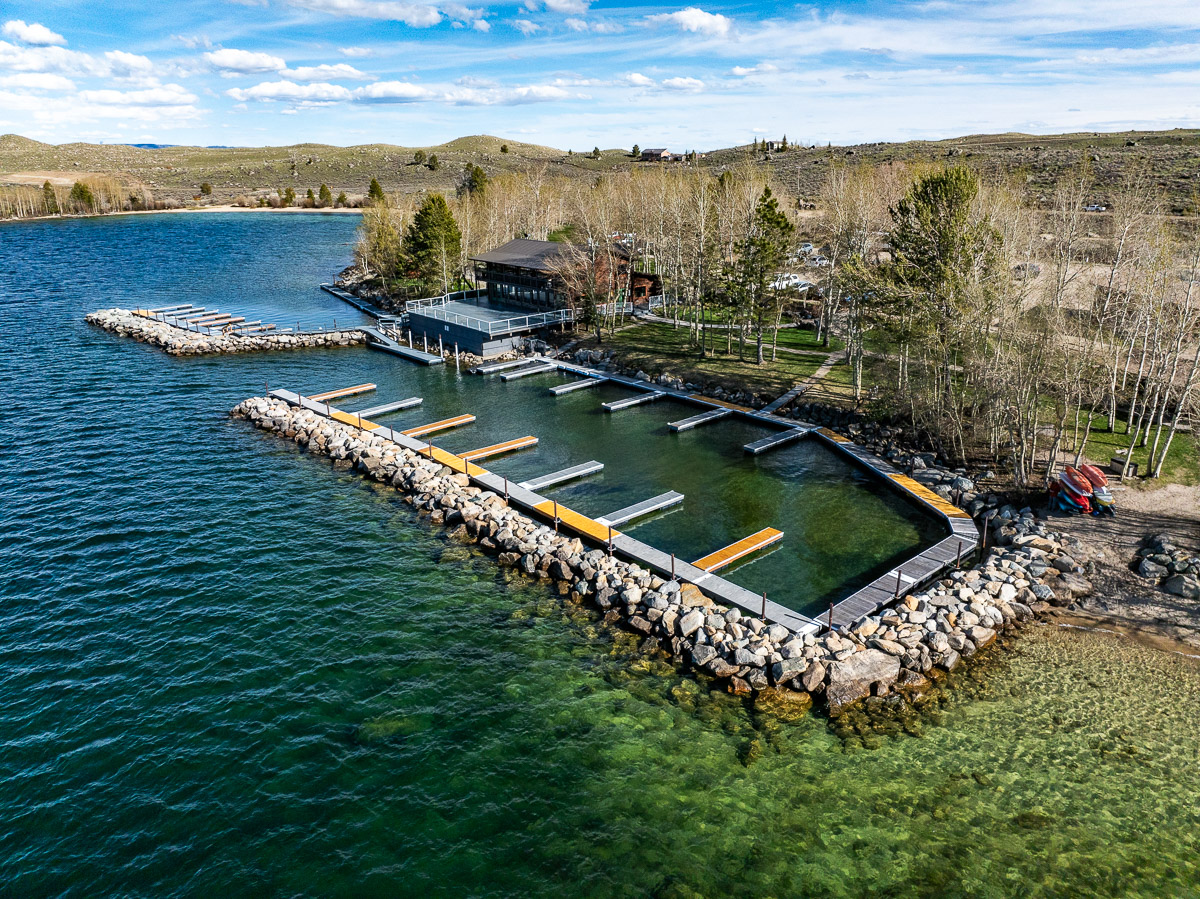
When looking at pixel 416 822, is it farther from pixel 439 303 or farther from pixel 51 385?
pixel 439 303

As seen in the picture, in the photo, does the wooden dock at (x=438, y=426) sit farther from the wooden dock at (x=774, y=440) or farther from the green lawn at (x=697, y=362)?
the wooden dock at (x=774, y=440)

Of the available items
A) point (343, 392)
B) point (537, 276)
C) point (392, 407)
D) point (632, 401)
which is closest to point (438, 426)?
point (392, 407)

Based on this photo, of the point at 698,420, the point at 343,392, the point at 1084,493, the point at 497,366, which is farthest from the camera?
the point at 497,366

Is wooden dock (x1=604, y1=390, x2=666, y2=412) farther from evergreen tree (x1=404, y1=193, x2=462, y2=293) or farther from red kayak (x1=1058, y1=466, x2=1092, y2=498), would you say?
evergreen tree (x1=404, y1=193, x2=462, y2=293)

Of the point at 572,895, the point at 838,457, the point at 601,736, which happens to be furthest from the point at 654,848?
the point at 838,457

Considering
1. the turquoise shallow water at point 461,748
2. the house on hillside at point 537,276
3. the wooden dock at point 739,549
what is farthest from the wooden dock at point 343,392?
the wooden dock at point 739,549

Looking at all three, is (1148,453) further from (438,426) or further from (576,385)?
(438,426)
